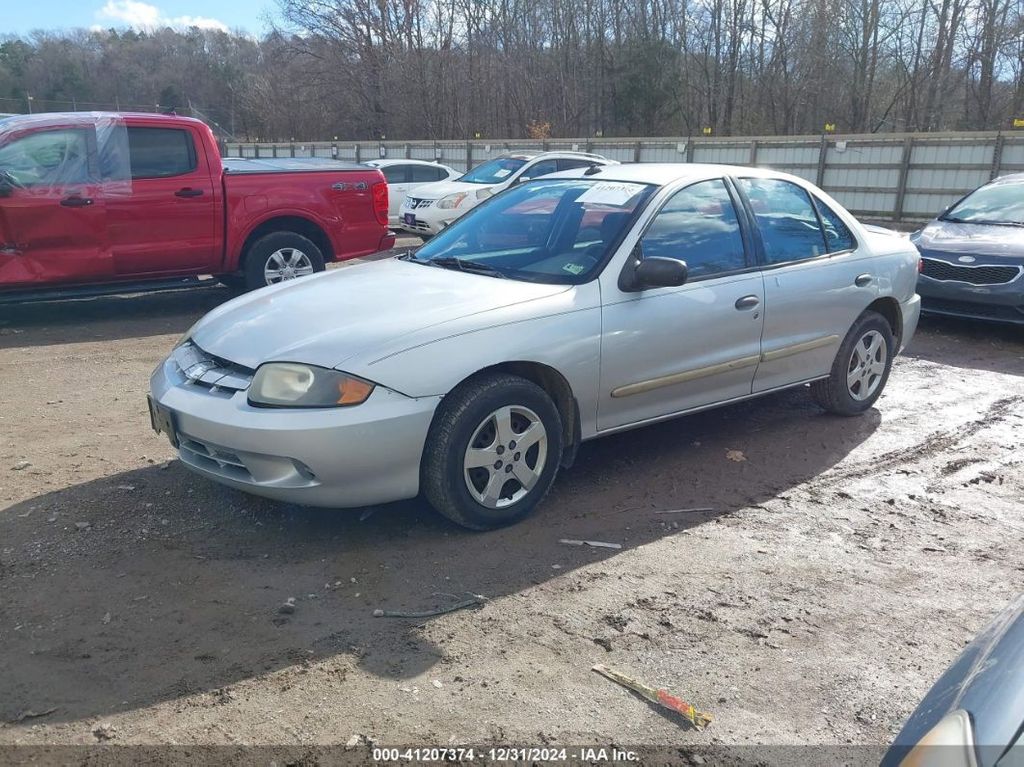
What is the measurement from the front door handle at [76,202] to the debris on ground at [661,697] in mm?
6837

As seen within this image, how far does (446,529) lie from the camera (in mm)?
3918

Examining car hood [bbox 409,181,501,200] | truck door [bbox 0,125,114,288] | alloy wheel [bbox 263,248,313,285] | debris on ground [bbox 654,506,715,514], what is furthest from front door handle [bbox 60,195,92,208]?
car hood [bbox 409,181,501,200]

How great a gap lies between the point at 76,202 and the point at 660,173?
5581 millimetres

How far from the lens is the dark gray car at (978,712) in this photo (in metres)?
1.48

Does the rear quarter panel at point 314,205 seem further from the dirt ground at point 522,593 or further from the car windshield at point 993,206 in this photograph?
the car windshield at point 993,206

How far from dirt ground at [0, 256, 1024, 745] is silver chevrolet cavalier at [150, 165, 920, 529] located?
38 centimetres

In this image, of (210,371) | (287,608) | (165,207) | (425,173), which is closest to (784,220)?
(210,371)

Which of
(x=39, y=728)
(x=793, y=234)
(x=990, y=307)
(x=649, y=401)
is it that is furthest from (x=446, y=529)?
(x=990, y=307)

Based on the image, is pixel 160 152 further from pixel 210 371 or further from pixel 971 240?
pixel 971 240

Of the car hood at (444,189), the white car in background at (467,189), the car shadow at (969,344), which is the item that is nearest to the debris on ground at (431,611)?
the car shadow at (969,344)

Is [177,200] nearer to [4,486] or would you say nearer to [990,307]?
[4,486]

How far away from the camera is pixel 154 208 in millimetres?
8016

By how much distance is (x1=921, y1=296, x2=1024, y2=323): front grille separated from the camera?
788 centimetres

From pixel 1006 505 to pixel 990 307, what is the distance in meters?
4.39
